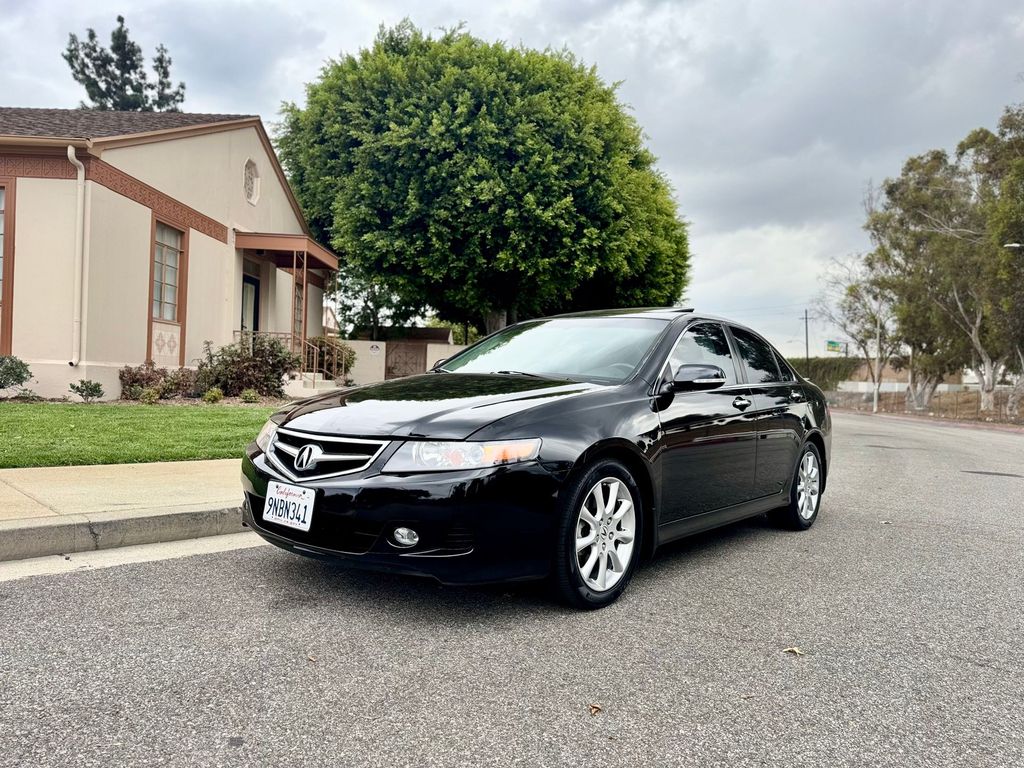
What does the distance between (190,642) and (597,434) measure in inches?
79.8

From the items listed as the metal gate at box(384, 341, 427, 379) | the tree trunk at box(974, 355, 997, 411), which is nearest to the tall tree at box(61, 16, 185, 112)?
the metal gate at box(384, 341, 427, 379)

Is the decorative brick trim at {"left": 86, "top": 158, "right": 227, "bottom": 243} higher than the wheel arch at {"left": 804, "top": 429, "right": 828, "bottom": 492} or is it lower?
higher

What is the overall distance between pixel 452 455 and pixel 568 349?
67.9 inches

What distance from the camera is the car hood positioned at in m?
3.64

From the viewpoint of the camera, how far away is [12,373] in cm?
1204

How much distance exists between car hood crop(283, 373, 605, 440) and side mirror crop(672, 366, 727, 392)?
21.3 inches

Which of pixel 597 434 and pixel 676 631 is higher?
pixel 597 434

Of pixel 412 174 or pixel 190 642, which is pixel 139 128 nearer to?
pixel 412 174

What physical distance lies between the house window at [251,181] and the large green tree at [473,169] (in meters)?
2.92

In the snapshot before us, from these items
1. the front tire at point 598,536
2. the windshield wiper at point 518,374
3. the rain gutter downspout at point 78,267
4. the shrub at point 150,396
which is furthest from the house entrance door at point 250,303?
the front tire at point 598,536

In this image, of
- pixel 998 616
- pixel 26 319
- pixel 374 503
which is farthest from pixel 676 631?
pixel 26 319

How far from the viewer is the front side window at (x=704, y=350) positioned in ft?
16.1

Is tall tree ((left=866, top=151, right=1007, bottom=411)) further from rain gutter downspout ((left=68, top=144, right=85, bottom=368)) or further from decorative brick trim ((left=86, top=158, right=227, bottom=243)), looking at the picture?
rain gutter downspout ((left=68, top=144, right=85, bottom=368))

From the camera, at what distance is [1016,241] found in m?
29.9
